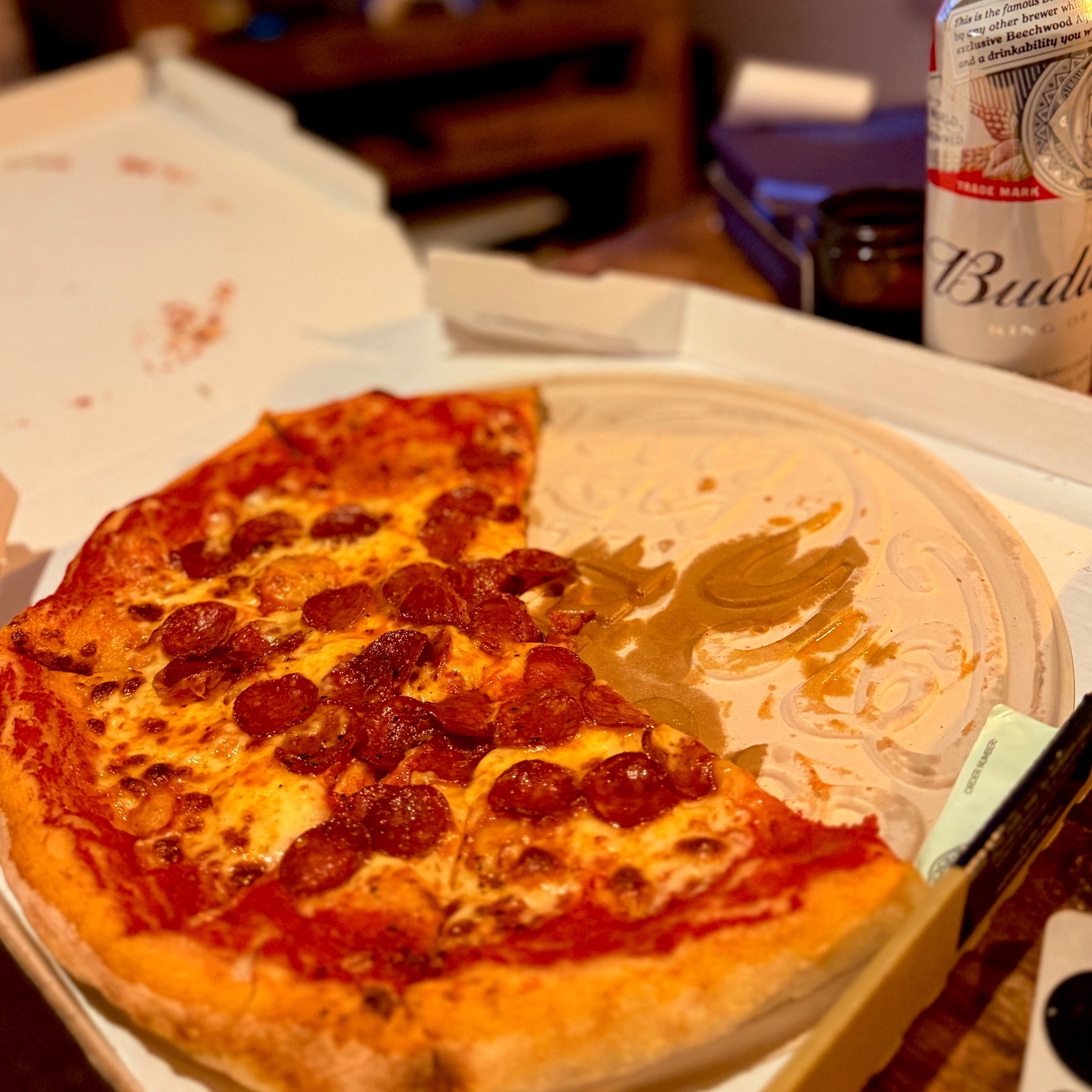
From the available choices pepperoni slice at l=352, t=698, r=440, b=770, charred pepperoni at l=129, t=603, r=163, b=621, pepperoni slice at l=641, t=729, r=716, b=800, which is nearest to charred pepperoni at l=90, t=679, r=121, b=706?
charred pepperoni at l=129, t=603, r=163, b=621

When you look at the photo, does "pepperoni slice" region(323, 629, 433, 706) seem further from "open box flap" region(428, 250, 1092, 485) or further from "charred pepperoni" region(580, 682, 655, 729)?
"open box flap" region(428, 250, 1092, 485)

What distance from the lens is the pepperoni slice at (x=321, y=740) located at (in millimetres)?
1416

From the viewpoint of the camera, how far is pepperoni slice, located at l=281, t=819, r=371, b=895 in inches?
49.2

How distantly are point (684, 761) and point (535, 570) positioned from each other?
1.52 ft

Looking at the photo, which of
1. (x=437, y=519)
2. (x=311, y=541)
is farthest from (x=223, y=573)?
(x=437, y=519)

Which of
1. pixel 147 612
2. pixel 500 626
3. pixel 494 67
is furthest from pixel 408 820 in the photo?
pixel 494 67

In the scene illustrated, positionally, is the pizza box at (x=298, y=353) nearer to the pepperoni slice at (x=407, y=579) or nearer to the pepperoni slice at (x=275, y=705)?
the pepperoni slice at (x=275, y=705)

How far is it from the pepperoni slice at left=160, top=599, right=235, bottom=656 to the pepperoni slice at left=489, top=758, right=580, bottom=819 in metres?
0.52

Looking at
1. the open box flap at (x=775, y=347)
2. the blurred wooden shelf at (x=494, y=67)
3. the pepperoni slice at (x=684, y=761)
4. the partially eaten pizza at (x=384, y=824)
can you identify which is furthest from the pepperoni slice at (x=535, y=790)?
the blurred wooden shelf at (x=494, y=67)

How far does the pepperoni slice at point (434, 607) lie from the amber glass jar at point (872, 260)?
0.96 metres

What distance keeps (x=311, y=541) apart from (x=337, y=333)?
0.91 meters

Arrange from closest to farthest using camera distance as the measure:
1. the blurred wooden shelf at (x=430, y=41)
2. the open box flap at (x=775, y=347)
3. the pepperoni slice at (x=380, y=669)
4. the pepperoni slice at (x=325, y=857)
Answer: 1. the pepperoni slice at (x=325, y=857)
2. the pepperoni slice at (x=380, y=669)
3. the open box flap at (x=775, y=347)
4. the blurred wooden shelf at (x=430, y=41)

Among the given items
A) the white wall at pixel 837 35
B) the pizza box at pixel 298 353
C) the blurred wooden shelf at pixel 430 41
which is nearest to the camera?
the pizza box at pixel 298 353

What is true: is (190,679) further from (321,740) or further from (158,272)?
(158,272)
